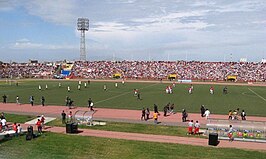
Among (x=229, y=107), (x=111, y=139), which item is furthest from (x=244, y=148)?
(x=229, y=107)

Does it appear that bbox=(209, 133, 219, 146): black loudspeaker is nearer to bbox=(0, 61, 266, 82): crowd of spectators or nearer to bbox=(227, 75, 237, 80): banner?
bbox=(0, 61, 266, 82): crowd of spectators

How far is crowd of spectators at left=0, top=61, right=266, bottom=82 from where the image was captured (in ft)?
269

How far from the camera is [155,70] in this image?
89.5m

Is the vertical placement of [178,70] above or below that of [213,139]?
above

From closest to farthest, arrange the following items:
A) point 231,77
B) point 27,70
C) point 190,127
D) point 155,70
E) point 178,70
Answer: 1. point 190,127
2. point 231,77
3. point 178,70
4. point 155,70
5. point 27,70

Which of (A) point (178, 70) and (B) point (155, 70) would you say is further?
(B) point (155, 70)

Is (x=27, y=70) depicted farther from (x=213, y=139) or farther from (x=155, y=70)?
(x=213, y=139)

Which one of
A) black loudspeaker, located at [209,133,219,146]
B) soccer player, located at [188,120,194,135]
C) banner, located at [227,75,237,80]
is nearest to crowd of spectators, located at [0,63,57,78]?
banner, located at [227,75,237,80]

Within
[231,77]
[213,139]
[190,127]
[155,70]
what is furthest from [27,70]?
[213,139]

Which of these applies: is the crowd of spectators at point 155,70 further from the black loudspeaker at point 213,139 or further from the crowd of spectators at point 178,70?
the black loudspeaker at point 213,139

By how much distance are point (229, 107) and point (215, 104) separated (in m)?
2.49

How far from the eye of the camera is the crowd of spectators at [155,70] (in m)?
82.1

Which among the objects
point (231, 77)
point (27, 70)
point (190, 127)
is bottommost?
point (190, 127)

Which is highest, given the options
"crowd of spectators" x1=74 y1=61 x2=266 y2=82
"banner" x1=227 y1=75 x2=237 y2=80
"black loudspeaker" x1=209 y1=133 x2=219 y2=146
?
"crowd of spectators" x1=74 y1=61 x2=266 y2=82
